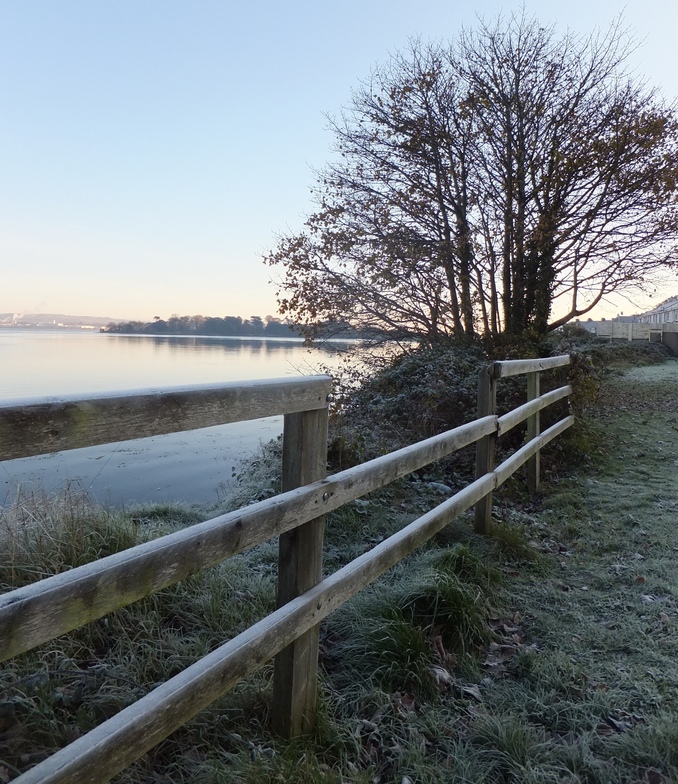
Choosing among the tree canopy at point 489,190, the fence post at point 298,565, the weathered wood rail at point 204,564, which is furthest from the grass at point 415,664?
the tree canopy at point 489,190

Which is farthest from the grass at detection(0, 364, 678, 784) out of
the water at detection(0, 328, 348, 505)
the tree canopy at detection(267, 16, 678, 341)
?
the tree canopy at detection(267, 16, 678, 341)

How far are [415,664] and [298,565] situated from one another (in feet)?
3.40

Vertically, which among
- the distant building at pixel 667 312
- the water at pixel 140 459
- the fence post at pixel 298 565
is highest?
the distant building at pixel 667 312

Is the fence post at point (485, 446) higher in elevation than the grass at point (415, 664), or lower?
higher

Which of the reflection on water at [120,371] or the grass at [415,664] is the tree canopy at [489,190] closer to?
the reflection on water at [120,371]

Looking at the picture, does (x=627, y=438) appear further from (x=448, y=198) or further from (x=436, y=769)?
(x=436, y=769)

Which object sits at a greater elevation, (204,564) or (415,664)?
(204,564)

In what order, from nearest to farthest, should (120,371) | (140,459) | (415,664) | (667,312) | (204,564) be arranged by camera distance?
(204,564), (415,664), (140,459), (120,371), (667,312)

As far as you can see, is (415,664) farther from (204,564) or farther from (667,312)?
(667,312)

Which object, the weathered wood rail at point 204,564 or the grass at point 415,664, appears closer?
the weathered wood rail at point 204,564

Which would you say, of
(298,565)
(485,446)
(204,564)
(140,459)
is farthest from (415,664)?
(140,459)

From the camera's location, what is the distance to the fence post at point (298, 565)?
7.05 ft

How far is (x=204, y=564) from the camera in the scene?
1653mm

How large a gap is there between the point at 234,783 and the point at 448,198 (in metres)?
11.3
